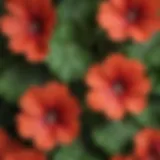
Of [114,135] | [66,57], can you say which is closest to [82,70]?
[66,57]

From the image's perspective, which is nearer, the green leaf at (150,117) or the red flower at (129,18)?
the red flower at (129,18)

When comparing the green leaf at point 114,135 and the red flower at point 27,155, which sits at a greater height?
the green leaf at point 114,135

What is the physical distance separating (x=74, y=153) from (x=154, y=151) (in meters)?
0.14

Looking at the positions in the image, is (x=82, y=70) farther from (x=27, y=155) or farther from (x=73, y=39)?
(x=27, y=155)

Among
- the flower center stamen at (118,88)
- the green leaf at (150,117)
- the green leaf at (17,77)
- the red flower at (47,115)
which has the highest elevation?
the green leaf at (150,117)

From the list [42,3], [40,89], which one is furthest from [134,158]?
[42,3]

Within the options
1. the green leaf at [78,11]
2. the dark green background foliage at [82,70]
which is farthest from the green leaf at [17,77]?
the green leaf at [78,11]

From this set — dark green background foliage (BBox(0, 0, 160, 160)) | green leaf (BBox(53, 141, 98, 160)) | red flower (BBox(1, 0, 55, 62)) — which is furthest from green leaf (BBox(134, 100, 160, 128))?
red flower (BBox(1, 0, 55, 62))

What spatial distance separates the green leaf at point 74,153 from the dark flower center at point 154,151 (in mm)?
103

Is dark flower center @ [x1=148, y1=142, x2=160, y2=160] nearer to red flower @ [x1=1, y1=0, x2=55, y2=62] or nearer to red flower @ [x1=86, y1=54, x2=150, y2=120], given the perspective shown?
red flower @ [x1=86, y1=54, x2=150, y2=120]

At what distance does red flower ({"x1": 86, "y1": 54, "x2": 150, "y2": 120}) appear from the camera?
71 centimetres

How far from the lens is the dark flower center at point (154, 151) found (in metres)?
0.78

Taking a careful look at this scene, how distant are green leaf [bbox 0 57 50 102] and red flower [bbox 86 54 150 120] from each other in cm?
11

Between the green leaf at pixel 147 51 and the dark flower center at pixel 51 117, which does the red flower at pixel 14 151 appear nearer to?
the dark flower center at pixel 51 117
